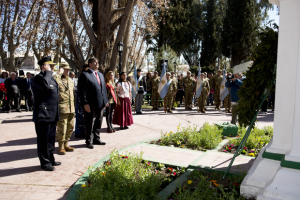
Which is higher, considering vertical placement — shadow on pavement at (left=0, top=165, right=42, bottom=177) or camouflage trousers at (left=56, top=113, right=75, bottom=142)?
camouflage trousers at (left=56, top=113, right=75, bottom=142)

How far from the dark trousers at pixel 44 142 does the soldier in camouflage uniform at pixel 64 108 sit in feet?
2.29

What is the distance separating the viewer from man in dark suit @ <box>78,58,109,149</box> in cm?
611

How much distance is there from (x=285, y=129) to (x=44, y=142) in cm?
390

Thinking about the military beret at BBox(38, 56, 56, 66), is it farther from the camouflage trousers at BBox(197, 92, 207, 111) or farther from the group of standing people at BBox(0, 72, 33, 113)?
the camouflage trousers at BBox(197, 92, 207, 111)

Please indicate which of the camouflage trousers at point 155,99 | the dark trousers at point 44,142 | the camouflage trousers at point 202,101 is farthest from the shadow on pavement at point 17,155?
the camouflage trousers at point 202,101

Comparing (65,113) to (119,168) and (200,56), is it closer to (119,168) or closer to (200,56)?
(119,168)

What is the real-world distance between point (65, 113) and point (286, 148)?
4.19 metres

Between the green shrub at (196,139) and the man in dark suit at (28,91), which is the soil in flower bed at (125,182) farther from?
the man in dark suit at (28,91)

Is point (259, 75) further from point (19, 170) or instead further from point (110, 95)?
point (110, 95)

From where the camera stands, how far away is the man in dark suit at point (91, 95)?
611cm

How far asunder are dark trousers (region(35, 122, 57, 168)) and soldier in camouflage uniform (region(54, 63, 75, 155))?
27.5 inches

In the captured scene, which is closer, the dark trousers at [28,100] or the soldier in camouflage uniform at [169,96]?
the soldier in camouflage uniform at [169,96]

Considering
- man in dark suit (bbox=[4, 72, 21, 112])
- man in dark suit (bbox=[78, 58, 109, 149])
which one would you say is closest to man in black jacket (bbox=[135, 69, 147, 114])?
man in dark suit (bbox=[4, 72, 21, 112])

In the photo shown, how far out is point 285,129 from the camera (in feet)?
11.6
